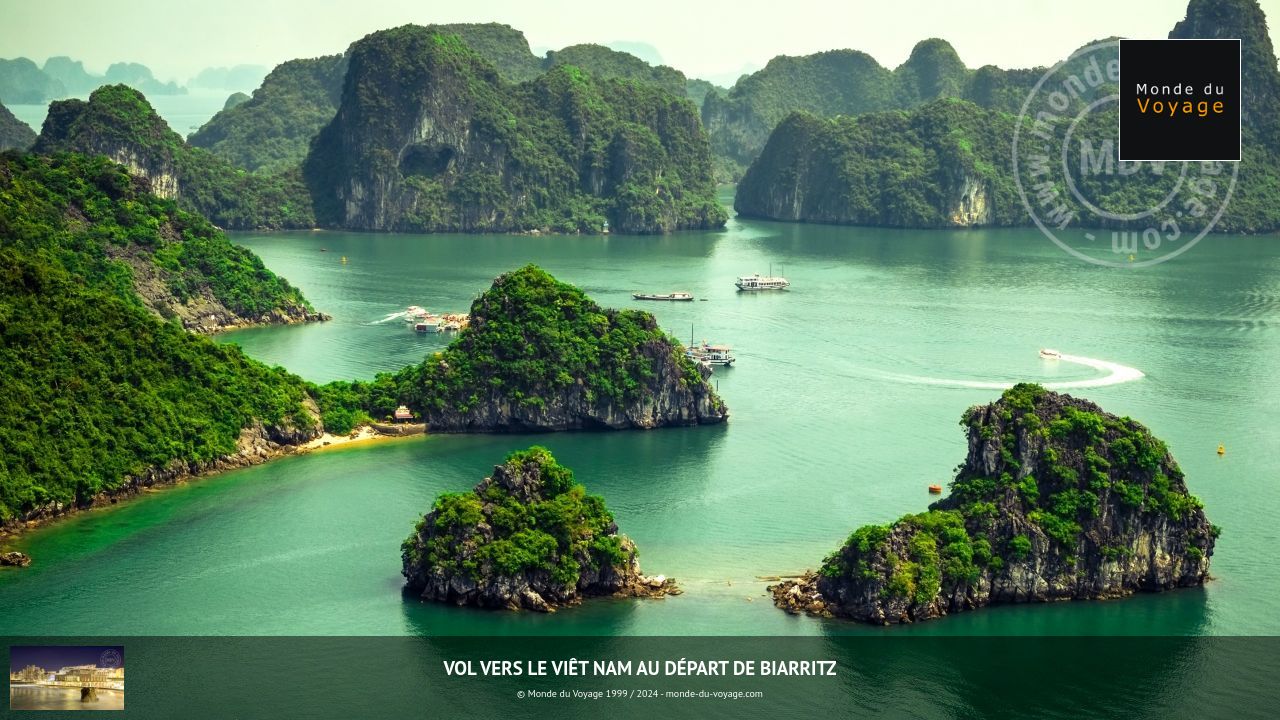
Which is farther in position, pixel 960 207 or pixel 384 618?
pixel 960 207

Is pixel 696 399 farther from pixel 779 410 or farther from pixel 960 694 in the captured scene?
pixel 960 694

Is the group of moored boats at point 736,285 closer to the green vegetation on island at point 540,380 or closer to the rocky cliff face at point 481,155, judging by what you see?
the green vegetation on island at point 540,380

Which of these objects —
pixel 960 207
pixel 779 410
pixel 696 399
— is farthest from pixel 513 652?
pixel 960 207

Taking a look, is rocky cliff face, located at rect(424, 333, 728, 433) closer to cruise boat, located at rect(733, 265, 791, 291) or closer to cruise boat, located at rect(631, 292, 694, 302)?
cruise boat, located at rect(631, 292, 694, 302)

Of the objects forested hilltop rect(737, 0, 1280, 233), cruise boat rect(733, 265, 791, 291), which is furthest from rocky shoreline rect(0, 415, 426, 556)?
forested hilltop rect(737, 0, 1280, 233)
